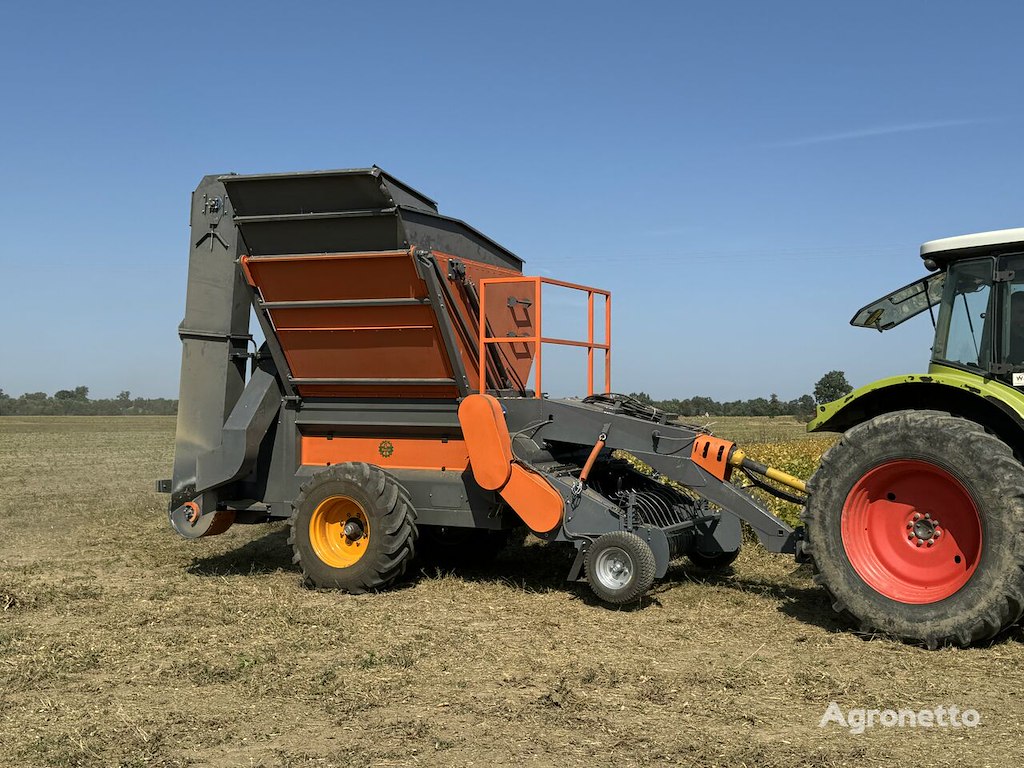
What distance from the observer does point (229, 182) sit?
8.30 m

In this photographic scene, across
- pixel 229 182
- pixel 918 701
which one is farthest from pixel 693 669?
pixel 229 182

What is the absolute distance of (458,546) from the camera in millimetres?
9391

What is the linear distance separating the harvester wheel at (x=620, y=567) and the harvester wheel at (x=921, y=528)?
118 cm

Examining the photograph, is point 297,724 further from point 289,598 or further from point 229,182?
point 229,182

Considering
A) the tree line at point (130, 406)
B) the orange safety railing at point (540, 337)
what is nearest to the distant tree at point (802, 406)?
the tree line at point (130, 406)

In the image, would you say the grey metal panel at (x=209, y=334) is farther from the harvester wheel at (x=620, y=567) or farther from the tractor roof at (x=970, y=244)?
the tractor roof at (x=970, y=244)

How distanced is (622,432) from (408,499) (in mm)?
1869

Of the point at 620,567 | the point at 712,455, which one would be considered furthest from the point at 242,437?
the point at 712,455

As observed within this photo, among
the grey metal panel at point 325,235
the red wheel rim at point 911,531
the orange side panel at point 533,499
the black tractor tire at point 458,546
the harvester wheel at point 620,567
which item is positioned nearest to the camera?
the red wheel rim at point 911,531

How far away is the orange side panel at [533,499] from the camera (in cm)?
756

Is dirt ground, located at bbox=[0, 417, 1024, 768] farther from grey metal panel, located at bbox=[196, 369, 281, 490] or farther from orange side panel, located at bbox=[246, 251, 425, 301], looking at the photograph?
orange side panel, located at bbox=[246, 251, 425, 301]
